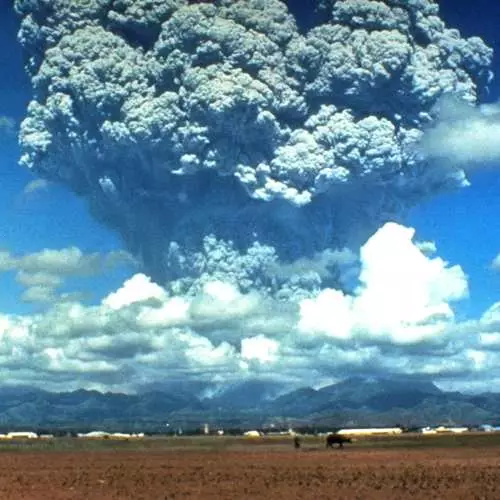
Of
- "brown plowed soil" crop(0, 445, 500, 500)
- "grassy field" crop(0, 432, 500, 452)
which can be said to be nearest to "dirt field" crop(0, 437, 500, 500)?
"brown plowed soil" crop(0, 445, 500, 500)

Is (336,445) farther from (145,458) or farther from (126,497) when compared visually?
(126,497)

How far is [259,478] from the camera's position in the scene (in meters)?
44.5

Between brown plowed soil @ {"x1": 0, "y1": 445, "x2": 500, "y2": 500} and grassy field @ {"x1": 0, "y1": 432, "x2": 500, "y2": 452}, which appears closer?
brown plowed soil @ {"x1": 0, "y1": 445, "x2": 500, "y2": 500}

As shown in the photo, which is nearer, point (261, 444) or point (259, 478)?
point (259, 478)

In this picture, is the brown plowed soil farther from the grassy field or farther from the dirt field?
the grassy field

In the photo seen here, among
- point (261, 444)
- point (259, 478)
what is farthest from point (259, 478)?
point (261, 444)

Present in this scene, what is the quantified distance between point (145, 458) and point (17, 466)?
1093 cm

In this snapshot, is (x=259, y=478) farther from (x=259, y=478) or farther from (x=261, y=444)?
(x=261, y=444)

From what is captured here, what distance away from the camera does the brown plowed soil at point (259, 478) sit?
3656 cm

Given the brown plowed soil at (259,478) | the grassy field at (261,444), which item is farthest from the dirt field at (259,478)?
the grassy field at (261,444)

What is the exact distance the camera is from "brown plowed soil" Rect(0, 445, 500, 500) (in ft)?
120

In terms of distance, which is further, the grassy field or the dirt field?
the grassy field

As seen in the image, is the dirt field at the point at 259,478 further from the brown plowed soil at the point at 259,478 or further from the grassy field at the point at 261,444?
the grassy field at the point at 261,444

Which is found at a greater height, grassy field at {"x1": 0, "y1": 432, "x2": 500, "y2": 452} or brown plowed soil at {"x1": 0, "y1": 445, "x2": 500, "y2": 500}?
grassy field at {"x1": 0, "y1": 432, "x2": 500, "y2": 452}
